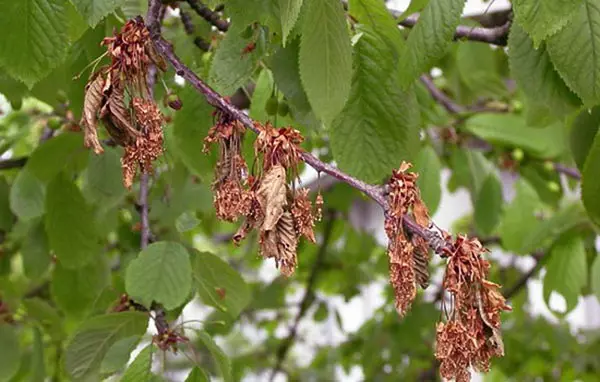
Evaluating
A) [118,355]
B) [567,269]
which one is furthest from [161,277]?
[567,269]

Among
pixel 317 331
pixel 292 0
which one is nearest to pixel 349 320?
pixel 317 331

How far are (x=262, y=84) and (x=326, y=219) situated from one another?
1299mm

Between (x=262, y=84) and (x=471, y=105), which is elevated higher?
(x=262, y=84)

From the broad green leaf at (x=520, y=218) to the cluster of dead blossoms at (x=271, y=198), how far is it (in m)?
1.13

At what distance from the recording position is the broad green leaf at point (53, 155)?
3.67 ft

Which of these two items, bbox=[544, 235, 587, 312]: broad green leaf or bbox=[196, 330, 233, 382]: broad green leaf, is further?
bbox=[544, 235, 587, 312]: broad green leaf

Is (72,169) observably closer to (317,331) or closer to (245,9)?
(245,9)

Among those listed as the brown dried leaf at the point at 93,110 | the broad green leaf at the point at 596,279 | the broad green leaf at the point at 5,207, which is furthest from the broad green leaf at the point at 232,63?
the broad green leaf at the point at 5,207

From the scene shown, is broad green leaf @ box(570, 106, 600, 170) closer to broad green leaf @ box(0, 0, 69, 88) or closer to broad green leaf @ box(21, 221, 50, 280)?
broad green leaf @ box(0, 0, 69, 88)

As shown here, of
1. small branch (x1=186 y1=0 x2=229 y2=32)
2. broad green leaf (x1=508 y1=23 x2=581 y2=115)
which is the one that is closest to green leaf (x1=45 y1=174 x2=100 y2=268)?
small branch (x1=186 y1=0 x2=229 y2=32)

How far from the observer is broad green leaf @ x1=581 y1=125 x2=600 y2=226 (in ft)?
2.41

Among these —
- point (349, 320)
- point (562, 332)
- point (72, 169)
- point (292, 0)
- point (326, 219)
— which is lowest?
point (349, 320)

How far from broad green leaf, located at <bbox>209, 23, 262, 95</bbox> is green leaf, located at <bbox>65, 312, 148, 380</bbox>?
0.25 metres

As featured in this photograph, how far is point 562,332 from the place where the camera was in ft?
6.52
